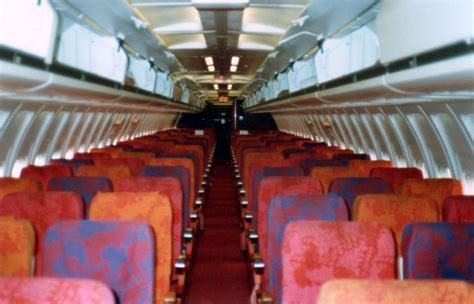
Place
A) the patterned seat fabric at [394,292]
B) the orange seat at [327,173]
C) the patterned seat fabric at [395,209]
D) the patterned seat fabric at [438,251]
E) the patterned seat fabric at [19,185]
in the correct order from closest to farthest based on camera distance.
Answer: the patterned seat fabric at [394,292]
the patterned seat fabric at [438,251]
the patterned seat fabric at [395,209]
the patterned seat fabric at [19,185]
the orange seat at [327,173]

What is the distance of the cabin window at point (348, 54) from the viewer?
7.38m

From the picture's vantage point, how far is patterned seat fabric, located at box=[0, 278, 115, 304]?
2637 millimetres

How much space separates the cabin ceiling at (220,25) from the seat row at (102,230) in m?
1.88

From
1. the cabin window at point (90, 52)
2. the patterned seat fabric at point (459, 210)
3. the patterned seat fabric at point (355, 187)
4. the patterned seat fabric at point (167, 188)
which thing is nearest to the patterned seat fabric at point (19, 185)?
the patterned seat fabric at point (167, 188)

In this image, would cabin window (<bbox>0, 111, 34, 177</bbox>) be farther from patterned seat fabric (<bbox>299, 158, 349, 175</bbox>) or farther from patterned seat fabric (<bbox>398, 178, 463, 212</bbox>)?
patterned seat fabric (<bbox>398, 178, 463, 212</bbox>)

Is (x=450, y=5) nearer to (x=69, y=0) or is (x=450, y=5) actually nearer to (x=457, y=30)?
(x=457, y=30)

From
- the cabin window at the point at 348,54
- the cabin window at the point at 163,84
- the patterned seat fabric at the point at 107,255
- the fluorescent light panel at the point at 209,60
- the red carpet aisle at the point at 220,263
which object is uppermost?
the fluorescent light panel at the point at 209,60

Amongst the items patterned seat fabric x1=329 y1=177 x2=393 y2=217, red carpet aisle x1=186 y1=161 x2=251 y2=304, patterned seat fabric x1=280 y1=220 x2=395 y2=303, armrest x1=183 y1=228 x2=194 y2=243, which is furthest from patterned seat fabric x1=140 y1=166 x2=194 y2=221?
patterned seat fabric x1=280 y1=220 x2=395 y2=303

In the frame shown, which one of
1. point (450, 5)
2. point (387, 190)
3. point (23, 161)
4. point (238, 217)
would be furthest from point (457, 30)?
point (238, 217)

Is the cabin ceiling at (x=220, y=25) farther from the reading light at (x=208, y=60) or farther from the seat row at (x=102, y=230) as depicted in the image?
the seat row at (x=102, y=230)

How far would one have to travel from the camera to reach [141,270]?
4.09 metres

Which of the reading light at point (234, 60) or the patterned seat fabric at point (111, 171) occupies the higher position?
the reading light at point (234, 60)

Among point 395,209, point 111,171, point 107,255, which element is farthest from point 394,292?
point 111,171

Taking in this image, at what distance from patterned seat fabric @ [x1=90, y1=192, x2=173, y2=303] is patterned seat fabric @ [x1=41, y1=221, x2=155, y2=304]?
1.14m
